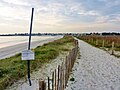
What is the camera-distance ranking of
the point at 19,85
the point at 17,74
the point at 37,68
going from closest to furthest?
the point at 19,85, the point at 17,74, the point at 37,68

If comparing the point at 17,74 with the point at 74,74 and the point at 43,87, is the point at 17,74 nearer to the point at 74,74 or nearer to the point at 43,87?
the point at 74,74

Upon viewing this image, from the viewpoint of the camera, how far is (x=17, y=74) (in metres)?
9.30

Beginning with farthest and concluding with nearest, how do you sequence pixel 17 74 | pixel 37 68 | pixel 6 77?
pixel 37 68, pixel 17 74, pixel 6 77

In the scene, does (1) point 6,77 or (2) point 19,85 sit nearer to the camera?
(2) point 19,85

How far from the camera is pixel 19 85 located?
8039 mm

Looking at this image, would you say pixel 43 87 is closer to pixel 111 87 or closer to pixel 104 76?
pixel 111 87

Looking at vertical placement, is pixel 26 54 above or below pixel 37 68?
above

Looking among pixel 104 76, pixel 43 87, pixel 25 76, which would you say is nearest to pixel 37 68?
pixel 25 76

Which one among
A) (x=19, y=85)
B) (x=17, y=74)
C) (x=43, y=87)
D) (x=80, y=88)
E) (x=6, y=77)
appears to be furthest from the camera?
(x=17, y=74)

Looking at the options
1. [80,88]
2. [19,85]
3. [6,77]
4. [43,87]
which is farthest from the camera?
[6,77]

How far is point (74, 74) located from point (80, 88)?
2.26 meters

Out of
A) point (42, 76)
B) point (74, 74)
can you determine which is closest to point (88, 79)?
point (74, 74)

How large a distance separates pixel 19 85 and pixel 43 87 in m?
4.27

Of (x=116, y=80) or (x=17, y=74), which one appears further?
(x=17, y=74)
